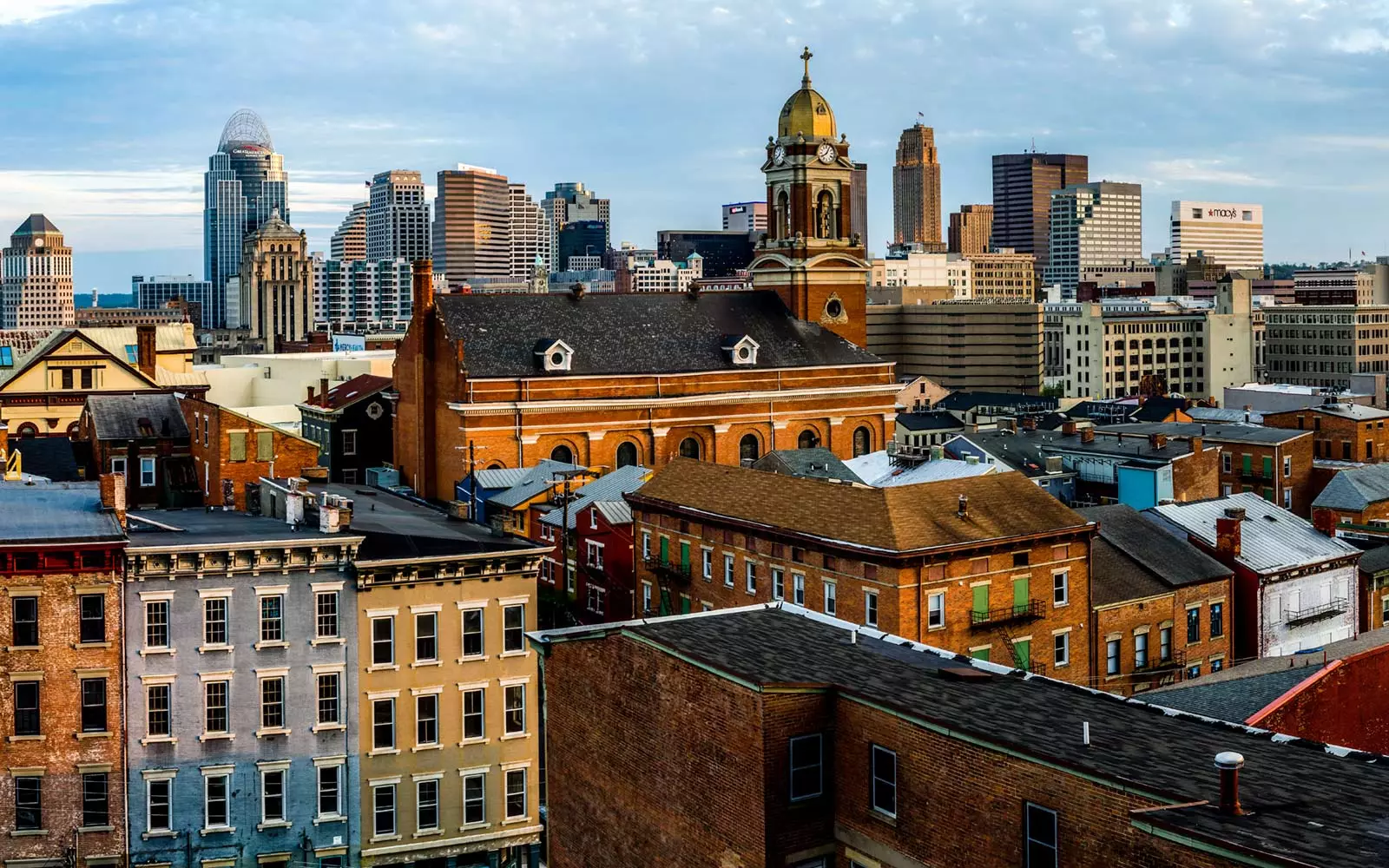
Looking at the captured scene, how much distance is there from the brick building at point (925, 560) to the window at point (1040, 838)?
92.3ft

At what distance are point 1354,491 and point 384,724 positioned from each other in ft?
177

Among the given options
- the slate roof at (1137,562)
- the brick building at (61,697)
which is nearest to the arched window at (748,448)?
the slate roof at (1137,562)

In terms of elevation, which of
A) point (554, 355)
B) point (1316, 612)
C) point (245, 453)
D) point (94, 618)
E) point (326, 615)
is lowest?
point (1316, 612)

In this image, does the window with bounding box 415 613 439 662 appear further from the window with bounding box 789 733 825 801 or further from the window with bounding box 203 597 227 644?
the window with bounding box 789 733 825 801

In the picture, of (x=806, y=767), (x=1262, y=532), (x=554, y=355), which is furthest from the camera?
(x=554, y=355)

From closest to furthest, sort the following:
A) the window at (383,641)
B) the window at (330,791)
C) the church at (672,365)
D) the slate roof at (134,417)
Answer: the window at (330,791) → the window at (383,641) → the slate roof at (134,417) → the church at (672,365)

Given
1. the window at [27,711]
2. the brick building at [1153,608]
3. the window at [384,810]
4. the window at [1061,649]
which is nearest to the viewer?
the window at [27,711]

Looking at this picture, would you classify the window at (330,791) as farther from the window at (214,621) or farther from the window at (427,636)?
the window at (214,621)

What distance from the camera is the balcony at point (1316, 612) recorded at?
220 ft

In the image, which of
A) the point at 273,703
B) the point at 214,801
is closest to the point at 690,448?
the point at 273,703

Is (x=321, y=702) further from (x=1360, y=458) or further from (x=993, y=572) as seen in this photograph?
(x=1360, y=458)

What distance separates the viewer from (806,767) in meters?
29.4

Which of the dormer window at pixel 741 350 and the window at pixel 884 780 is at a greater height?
the dormer window at pixel 741 350

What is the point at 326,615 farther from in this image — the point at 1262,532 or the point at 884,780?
the point at 1262,532
